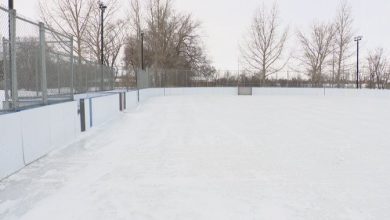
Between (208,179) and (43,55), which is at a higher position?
(43,55)

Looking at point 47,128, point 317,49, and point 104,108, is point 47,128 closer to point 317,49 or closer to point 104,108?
point 104,108

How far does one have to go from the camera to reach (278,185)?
5.60m

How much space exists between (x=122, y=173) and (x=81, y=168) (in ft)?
2.85

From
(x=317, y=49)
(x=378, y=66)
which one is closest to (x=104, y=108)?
(x=317, y=49)

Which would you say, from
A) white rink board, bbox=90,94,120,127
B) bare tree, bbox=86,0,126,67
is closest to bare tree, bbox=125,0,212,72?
bare tree, bbox=86,0,126,67

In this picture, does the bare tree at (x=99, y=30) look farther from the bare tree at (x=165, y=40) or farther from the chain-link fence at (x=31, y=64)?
the chain-link fence at (x=31, y=64)

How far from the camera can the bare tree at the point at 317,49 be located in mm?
53188

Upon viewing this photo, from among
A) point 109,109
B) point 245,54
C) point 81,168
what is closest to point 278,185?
point 81,168

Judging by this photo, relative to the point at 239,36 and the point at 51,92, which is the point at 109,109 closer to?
the point at 51,92

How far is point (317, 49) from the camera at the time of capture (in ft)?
180

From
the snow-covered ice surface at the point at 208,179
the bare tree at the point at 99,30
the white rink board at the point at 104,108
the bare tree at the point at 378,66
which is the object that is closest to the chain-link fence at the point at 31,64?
the snow-covered ice surface at the point at 208,179

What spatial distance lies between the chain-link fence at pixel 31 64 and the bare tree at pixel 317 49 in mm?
45642

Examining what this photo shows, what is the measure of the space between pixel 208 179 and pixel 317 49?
52668 mm

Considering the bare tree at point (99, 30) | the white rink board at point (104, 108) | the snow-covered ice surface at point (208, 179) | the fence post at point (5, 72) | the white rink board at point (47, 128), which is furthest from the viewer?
the bare tree at point (99, 30)
